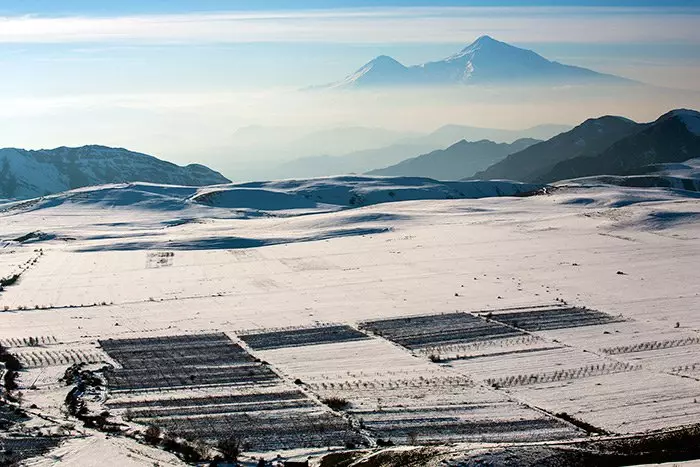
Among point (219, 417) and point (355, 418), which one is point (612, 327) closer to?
point (355, 418)

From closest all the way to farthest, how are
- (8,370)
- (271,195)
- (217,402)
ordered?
1. (217,402)
2. (8,370)
3. (271,195)

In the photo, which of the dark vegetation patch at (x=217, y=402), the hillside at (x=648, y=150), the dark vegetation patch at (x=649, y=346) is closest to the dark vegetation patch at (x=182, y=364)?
the dark vegetation patch at (x=217, y=402)

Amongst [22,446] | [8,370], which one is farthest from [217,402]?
[8,370]

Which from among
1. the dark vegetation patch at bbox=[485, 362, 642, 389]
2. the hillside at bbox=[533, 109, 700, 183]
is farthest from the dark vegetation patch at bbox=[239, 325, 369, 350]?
the hillside at bbox=[533, 109, 700, 183]

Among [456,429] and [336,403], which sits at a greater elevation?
[336,403]

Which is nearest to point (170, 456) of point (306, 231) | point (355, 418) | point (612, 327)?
point (355, 418)

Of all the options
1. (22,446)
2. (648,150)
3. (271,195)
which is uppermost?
(648,150)

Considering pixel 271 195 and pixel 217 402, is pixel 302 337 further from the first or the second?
pixel 271 195
